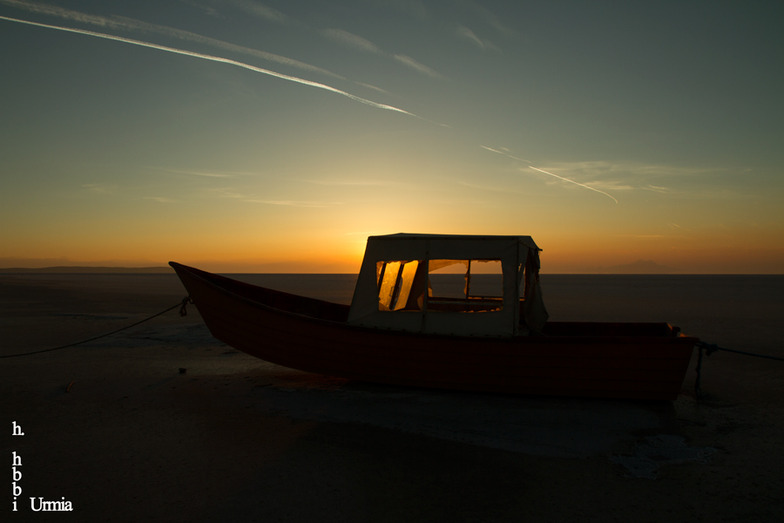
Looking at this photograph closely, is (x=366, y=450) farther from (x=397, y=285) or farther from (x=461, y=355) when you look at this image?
(x=397, y=285)

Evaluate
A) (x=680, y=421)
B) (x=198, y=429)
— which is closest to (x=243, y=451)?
(x=198, y=429)

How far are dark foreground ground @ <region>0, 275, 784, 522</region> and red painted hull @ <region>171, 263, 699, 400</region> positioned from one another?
1.06ft

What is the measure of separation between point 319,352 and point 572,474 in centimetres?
449

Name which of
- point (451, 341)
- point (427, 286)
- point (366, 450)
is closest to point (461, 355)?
point (451, 341)

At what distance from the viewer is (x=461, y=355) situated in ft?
24.7

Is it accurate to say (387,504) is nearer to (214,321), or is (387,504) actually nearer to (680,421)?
(680,421)

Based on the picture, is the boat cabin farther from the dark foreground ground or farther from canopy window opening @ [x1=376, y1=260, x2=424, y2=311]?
the dark foreground ground

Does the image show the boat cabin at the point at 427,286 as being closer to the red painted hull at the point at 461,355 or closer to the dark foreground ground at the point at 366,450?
the red painted hull at the point at 461,355

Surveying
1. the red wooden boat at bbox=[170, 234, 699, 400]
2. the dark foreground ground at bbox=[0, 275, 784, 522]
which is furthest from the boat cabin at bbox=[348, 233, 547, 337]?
the dark foreground ground at bbox=[0, 275, 784, 522]

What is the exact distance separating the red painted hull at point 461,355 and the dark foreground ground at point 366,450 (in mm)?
322

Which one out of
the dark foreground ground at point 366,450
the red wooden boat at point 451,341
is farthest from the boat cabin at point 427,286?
the dark foreground ground at point 366,450

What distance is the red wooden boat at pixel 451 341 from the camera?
7.20 meters

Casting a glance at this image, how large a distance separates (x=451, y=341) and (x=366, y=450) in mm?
2536

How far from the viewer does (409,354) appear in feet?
25.2
